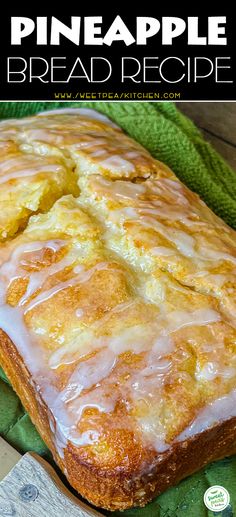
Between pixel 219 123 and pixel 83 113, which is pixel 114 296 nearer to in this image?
pixel 83 113

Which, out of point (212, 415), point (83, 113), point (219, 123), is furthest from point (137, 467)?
point (219, 123)

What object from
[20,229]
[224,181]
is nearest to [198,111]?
[224,181]

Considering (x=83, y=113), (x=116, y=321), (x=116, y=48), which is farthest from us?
(x=83, y=113)

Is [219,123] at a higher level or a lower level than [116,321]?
higher

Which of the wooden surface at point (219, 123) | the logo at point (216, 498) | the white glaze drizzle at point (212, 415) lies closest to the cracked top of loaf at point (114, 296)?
the white glaze drizzle at point (212, 415)

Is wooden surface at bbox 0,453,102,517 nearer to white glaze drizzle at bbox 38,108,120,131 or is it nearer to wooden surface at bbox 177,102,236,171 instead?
white glaze drizzle at bbox 38,108,120,131
